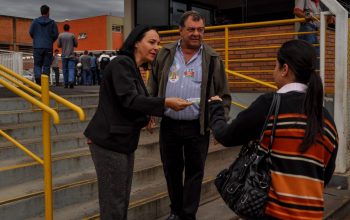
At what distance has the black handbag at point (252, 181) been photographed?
1.96m

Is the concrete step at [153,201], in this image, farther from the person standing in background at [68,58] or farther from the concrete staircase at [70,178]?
the person standing in background at [68,58]

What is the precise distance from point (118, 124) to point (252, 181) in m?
0.93

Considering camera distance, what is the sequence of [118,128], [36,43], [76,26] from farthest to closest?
[76,26] → [36,43] → [118,128]

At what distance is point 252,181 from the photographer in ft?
6.55

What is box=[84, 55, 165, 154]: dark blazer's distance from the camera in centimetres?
250

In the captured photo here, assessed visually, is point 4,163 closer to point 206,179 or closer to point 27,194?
point 27,194

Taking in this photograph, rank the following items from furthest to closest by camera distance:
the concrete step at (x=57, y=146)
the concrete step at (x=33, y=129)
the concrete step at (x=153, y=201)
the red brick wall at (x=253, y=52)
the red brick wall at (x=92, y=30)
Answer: the red brick wall at (x=92, y=30), the red brick wall at (x=253, y=52), the concrete step at (x=33, y=129), the concrete step at (x=57, y=146), the concrete step at (x=153, y=201)

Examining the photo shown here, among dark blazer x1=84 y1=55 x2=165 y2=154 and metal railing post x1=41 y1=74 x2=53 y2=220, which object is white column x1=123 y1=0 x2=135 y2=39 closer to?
metal railing post x1=41 y1=74 x2=53 y2=220

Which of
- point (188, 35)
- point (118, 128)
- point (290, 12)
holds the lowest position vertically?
point (118, 128)

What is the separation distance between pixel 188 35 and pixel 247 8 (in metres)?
6.57

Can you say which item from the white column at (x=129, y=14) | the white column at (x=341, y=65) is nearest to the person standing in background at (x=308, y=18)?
the white column at (x=341, y=65)

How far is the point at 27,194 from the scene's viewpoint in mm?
3641

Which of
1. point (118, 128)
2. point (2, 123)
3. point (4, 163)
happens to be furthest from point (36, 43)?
point (118, 128)

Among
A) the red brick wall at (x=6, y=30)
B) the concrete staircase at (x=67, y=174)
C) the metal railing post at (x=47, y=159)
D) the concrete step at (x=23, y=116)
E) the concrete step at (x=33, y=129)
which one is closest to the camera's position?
the metal railing post at (x=47, y=159)
